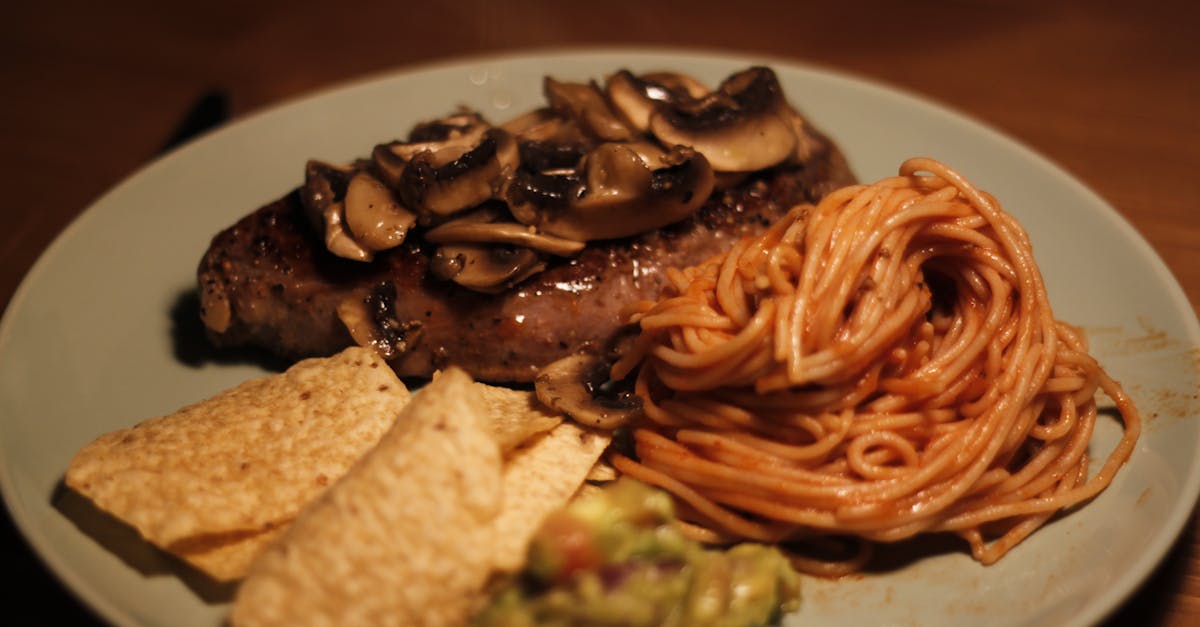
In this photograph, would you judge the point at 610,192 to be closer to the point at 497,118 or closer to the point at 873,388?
the point at 873,388

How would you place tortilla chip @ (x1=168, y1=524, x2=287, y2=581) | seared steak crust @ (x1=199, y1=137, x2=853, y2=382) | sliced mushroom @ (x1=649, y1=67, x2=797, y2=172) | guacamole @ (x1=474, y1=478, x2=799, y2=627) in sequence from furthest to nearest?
sliced mushroom @ (x1=649, y1=67, x2=797, y2=172) → seared steak crust @ (x1=199, y1=137, x2=853, y2=382) → tortilla chip @ (x1=168, y1=524, x2=287, y2=581) → guacamole @ (x1=474, y1=478, x2=799, y2=627)

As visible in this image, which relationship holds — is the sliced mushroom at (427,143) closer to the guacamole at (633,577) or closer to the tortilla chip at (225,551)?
the tortilla chip at (225,551)

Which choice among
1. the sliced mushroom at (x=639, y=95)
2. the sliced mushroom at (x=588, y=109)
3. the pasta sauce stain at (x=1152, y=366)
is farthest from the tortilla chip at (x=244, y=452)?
the pasta sauce stain at (x=1152, y=366)

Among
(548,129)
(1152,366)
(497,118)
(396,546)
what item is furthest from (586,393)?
(497,118)

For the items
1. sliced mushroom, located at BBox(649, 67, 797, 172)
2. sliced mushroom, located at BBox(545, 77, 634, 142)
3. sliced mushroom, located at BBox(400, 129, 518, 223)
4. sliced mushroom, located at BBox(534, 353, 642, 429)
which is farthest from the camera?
sliced mushroom, located at BBox(545, 77, 634, 142)

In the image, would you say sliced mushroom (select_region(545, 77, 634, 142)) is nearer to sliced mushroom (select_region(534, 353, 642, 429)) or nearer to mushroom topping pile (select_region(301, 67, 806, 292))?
mushroom topping pile (select_region(301, 67, 806, 292))

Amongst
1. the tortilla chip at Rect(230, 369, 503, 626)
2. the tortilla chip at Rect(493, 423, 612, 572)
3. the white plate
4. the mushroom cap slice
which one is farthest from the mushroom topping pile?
the tortilla chip at Rect(230, 369, 503, 626)
